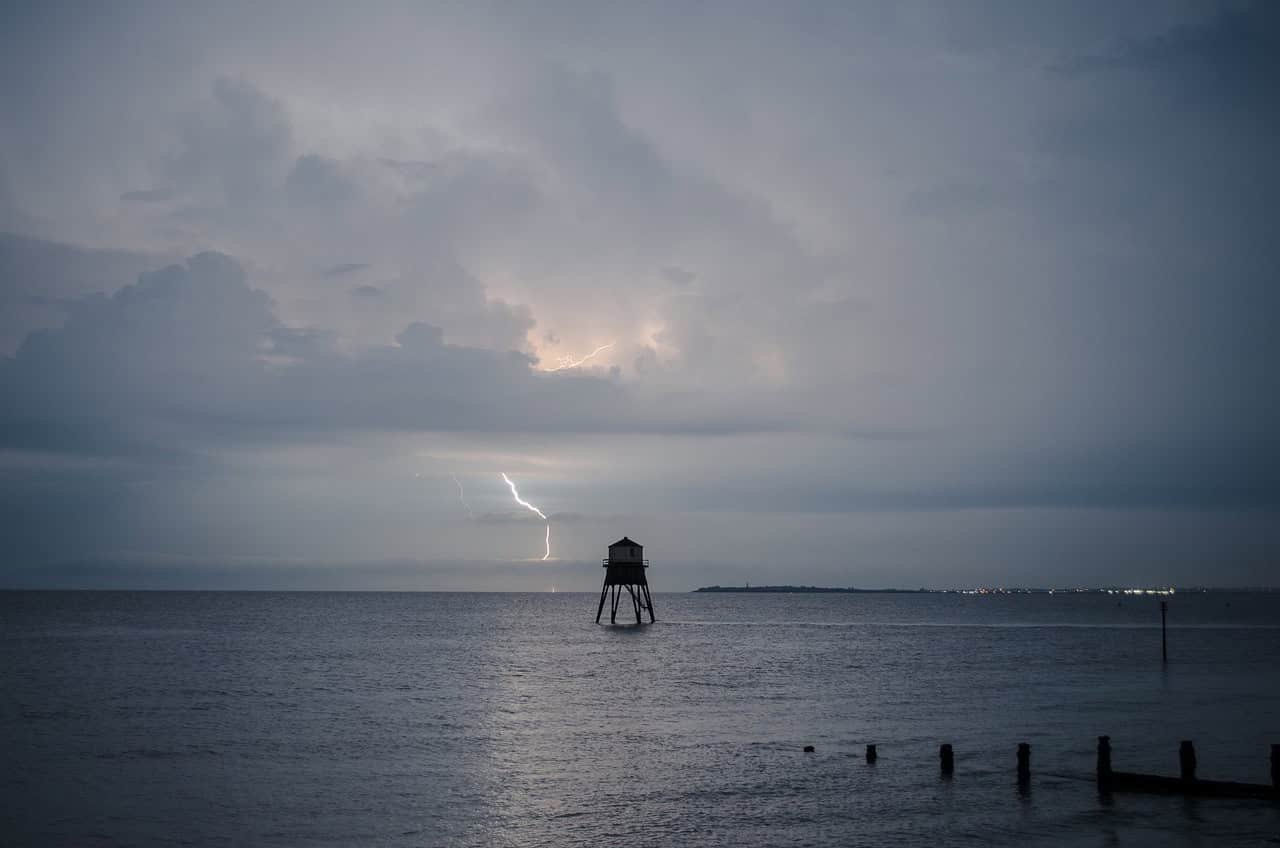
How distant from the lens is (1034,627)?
135m

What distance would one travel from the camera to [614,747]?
120ft

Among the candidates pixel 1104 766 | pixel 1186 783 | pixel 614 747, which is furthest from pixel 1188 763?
pixel 614 747

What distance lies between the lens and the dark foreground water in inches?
1008

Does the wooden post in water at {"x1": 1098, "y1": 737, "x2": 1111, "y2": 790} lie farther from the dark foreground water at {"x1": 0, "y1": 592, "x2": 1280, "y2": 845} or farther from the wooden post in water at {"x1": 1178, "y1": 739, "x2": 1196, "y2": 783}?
the wooden post in water at {"x1": 1178, "y1": 739, "x2": 1196, "y2": 783}

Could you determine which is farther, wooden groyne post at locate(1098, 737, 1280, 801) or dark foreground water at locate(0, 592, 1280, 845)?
wooden groyne post at locate(1098, 737, 1280, 801)

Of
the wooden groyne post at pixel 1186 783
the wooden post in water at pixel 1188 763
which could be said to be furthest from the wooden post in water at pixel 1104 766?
the wooden post in water at pixel 1188 763

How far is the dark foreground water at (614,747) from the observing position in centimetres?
2559

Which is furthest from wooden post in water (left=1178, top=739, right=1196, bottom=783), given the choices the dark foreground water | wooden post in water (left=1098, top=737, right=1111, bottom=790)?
wooden post in water (left=1098, top=737, right=1111, bottom=790)

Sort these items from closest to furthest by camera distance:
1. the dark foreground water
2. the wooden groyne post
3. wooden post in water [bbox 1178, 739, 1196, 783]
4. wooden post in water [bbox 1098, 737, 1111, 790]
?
the dark foreground water
the wooden groyne post
wooden post in water [bbox 1178, 739, 1196, 783]
wooden post in water [bbox 1098, 737, 1111, 790]

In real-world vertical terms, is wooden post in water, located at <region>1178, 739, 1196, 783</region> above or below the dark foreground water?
above

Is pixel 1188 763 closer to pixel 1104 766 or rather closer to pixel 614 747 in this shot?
pixel 1104 766

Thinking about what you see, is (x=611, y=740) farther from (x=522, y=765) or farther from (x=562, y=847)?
(x=562, y=847)

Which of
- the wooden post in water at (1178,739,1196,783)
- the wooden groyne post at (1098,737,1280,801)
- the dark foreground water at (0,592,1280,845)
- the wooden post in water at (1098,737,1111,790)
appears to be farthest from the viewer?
the wooden post in water at (1098,737,1111,790)

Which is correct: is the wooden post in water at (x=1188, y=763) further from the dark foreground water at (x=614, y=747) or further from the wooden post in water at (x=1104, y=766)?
the wooden post in water at (x=1104, y=766)
